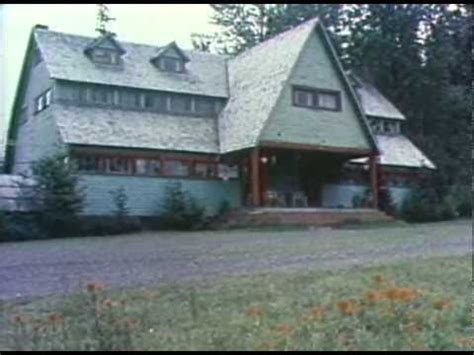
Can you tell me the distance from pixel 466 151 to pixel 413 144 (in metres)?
4.03

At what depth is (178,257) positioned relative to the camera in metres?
14.2

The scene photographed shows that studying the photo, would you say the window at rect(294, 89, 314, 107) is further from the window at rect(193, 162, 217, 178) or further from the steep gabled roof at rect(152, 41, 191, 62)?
the steep gabled roof at rect(152, 41, 191, 62)

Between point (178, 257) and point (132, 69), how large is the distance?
17.1 m

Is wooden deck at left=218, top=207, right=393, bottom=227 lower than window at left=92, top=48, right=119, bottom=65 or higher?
lower

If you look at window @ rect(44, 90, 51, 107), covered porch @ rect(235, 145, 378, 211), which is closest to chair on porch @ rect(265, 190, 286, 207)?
covered porch @ rect(235, 145, 378, 211)

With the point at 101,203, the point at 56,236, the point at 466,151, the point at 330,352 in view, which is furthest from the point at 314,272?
the point at 466,151

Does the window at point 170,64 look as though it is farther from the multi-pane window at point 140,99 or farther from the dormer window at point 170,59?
the multi-pane window at point 140,99

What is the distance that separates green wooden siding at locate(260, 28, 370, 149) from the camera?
1118 inches

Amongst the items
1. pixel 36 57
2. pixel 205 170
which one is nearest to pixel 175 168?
pixel 205 170

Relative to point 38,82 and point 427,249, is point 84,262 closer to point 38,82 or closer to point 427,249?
point 427,249

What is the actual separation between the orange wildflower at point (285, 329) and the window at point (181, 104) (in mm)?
25125

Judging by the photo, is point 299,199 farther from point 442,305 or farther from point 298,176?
point 442,305

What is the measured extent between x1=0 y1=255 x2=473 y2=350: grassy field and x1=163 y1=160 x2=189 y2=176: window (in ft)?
62.5

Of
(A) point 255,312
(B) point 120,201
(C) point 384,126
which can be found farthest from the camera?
(C) point 384,126
